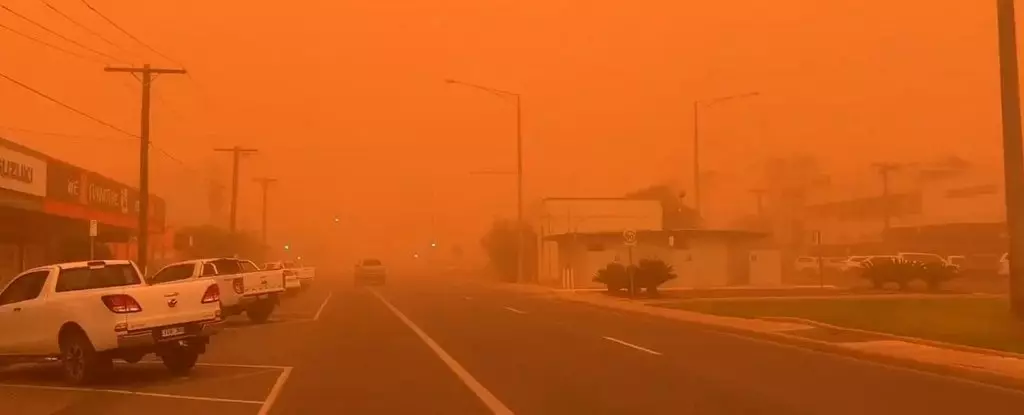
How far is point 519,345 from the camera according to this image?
24141 mm

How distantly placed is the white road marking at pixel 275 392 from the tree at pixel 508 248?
207 feet

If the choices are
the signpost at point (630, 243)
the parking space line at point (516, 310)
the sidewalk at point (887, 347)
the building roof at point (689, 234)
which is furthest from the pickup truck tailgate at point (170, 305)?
the building roof at point (689, 234)

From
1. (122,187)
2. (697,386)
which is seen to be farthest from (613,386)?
(122,187)

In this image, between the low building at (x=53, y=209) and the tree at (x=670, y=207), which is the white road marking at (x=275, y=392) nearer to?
the low building at (x=53, y=209)

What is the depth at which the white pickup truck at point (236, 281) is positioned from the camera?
3103 cm

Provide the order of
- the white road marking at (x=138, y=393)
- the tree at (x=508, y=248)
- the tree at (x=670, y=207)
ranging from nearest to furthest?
the white road marking at (x=138, y=393), the tree at (x=508, y=248), the tree at (x=670, y=207)

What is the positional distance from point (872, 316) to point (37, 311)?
891 inches

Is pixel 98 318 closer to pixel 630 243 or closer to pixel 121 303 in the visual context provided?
pixel 121 303

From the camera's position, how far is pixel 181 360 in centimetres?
1870

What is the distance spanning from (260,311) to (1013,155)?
2134 cm

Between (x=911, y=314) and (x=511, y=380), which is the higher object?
(x=911, y=314)

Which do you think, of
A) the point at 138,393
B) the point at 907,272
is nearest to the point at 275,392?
the point at 138,393

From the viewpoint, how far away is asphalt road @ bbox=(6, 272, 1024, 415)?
46.3ft

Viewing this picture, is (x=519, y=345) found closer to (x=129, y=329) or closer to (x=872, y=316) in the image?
(x=129, y=329)
